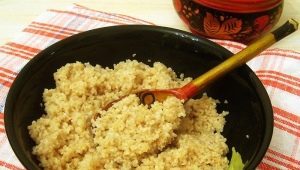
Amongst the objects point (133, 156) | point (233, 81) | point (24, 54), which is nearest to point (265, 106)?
point (233, 81)

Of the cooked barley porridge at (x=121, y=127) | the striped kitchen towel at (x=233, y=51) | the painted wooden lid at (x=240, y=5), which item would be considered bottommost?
the striped kitchen towel at (x=233, y=51)

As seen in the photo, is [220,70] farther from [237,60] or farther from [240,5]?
[240,5]

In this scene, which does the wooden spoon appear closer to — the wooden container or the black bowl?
the black bowl

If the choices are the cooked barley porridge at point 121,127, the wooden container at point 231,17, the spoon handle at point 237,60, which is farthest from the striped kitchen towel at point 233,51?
the spoon handle at point 237,60

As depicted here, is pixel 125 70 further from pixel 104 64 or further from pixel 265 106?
pixel 265 106

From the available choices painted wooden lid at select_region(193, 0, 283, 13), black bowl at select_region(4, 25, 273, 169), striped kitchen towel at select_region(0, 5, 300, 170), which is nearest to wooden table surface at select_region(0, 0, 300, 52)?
striped kitchen towel at select_region(0, 5, 300, 170)

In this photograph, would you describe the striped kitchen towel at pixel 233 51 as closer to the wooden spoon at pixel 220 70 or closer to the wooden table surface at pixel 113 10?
the wooden table surface at pixel 113 10
